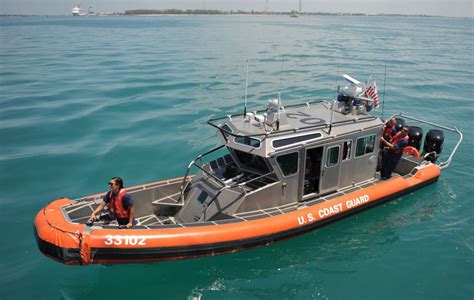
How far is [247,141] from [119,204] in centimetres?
285

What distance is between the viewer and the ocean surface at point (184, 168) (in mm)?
7312

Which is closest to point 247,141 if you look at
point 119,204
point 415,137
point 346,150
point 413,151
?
point 346,150

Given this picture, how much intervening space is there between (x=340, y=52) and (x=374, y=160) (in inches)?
1211

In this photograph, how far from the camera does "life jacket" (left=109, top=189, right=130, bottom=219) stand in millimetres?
7004

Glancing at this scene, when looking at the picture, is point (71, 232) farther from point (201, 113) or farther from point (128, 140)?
point (201, 113)

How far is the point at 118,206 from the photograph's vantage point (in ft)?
23.1

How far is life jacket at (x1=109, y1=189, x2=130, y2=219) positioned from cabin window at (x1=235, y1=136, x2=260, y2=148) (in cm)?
255

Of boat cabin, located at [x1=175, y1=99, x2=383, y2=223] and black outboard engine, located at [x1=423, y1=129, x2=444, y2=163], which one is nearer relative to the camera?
boat cabin, located at [x1=175, y1=99, x2=383, y2=223]

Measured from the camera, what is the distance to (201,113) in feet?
57.5

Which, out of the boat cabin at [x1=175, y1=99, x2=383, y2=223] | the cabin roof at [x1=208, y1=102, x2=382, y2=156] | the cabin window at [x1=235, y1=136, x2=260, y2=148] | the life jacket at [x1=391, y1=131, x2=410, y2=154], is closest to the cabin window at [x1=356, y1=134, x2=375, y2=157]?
the boat cabin at [x1=175, y1=99, x2=383, y2=223]

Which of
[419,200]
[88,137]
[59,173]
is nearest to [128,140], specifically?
[88,137]

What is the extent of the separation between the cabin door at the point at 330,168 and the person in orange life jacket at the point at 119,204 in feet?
14.2

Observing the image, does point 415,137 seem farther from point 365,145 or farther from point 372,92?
point 365,145

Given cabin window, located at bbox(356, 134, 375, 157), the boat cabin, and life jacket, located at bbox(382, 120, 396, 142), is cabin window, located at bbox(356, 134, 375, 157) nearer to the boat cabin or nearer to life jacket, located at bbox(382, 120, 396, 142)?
the boat cabin
